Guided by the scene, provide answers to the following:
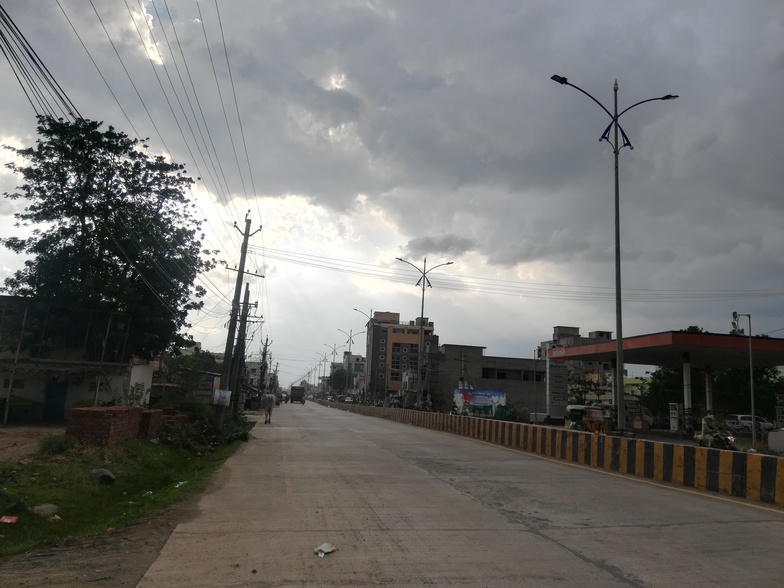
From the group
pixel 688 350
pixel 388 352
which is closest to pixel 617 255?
pixel 688 350

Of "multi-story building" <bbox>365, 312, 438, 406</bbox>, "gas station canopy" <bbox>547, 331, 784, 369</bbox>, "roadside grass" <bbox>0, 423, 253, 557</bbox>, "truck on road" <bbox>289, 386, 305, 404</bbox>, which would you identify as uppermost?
"multi-story building" <bbox>365, 312, 438, 406</bbox>

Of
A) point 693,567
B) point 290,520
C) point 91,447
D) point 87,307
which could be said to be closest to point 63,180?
point 87,307

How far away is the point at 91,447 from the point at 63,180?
66.9 ft

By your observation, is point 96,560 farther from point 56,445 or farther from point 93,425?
point 93,425

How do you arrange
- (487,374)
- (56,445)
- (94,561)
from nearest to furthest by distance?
(94,561)
(56,445)
(487,374)

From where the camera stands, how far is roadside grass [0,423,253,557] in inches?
303

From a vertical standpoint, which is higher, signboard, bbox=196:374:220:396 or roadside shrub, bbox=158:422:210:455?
signboard, bbox=196:374:220:396

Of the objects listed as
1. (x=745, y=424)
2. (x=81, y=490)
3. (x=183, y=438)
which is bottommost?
(x=81, y=490)

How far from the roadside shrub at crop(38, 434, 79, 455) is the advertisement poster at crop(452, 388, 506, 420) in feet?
120

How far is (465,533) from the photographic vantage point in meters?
7.36

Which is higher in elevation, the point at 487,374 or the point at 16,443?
the point at 487,374

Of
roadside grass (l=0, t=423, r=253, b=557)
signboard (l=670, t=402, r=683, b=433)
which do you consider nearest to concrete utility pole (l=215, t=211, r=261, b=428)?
roadside grass (l=0, t=423, r=253, b=557)

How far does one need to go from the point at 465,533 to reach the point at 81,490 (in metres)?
6.65

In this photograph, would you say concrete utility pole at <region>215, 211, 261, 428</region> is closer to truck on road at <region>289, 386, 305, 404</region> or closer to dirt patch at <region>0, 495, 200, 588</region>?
dirt patch at <region>0, 495, 200, 588</region>
